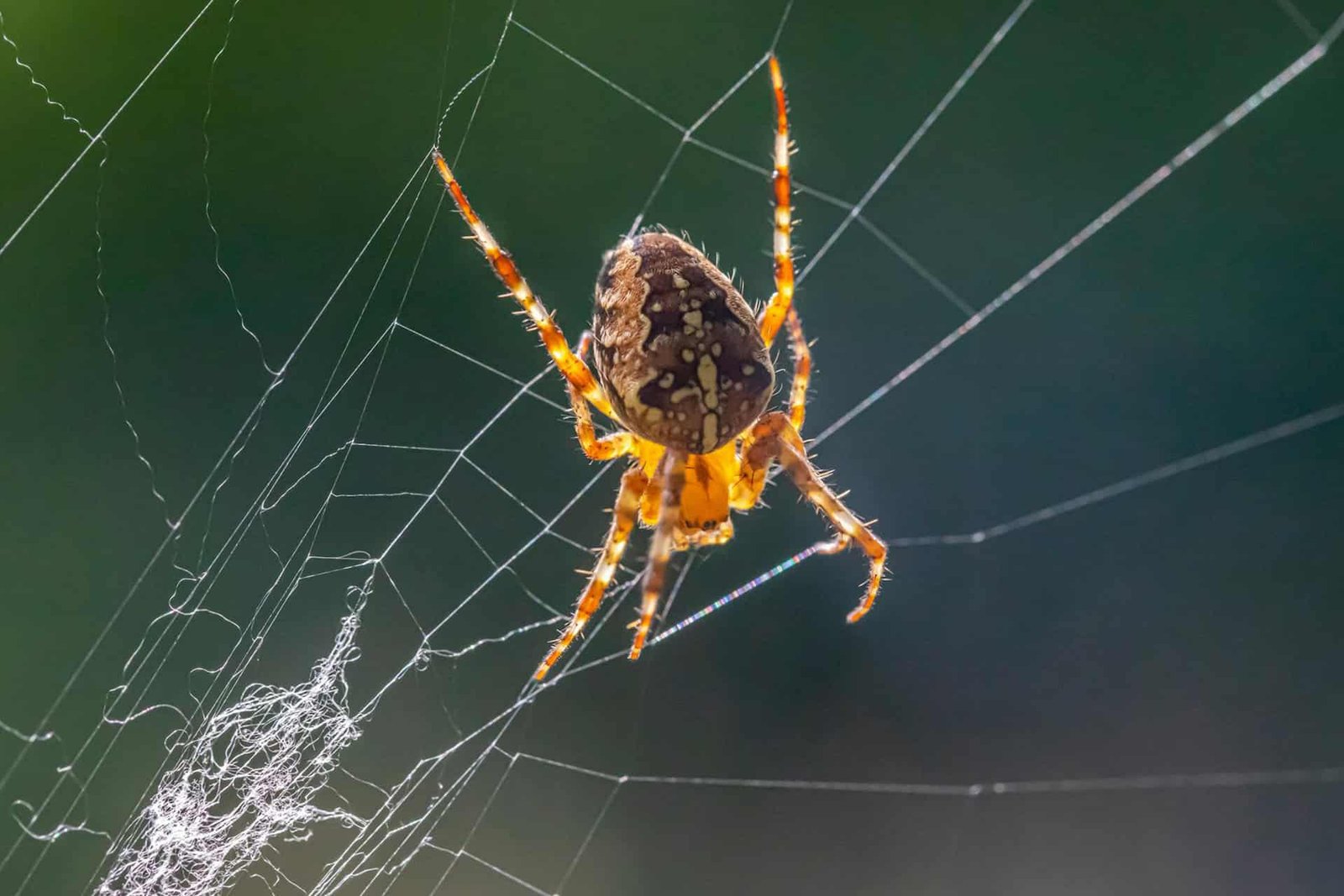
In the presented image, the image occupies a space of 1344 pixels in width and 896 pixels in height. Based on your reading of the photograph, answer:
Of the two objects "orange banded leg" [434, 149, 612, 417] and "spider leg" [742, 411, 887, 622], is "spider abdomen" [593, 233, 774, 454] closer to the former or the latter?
"orange banded leg" [434, 149, 612, 417]

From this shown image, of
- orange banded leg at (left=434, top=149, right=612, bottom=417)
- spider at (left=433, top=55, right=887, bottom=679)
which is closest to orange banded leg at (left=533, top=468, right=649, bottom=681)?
spider at (left=433, top=55, right=887, bottom=679)

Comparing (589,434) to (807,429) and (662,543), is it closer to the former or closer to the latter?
(662,543)

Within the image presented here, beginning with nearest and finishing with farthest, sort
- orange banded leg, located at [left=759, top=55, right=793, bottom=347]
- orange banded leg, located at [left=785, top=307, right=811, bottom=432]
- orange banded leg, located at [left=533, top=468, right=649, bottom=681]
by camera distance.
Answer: orange banded leg, located at [left=533, top=468, right=649, bottom=681], orange banded leg, located at [left=759, top=55, right=793, bottom=347], orange banded leg, located at [left=785, top=307, right=811, bottom=432]

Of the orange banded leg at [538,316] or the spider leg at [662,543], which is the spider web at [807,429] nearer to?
the orange banded leg at [538,316]

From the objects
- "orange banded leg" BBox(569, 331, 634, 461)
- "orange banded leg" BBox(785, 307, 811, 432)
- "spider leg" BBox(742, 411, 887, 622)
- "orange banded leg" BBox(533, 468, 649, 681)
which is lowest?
"orange banded leg" BBox(533, 468, 649, 681)

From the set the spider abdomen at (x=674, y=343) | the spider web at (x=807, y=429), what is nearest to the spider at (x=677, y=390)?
the spider abdomen at (x=674, y=343)

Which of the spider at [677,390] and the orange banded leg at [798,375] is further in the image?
the orange banded leg at [798,375]

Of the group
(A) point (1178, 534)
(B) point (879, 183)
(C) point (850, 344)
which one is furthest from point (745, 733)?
(B) point (879, 183)
